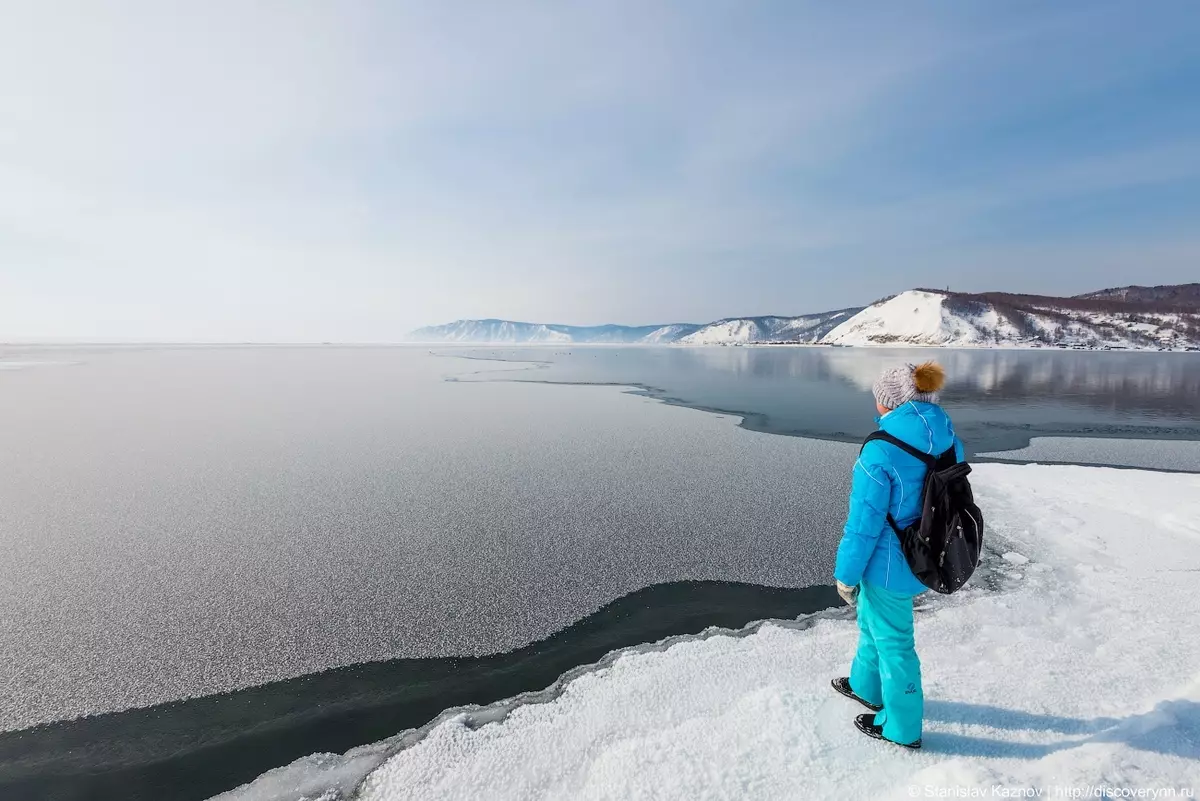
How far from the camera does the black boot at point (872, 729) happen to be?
2.76 meters

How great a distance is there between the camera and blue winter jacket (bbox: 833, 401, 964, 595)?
258 cm

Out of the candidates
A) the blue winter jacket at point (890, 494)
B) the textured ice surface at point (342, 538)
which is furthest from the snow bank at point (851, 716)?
the textured ice surface at point (342, 538)

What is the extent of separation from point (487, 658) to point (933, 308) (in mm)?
158382


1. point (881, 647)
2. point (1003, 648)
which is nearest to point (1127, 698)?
point (1003, 648)

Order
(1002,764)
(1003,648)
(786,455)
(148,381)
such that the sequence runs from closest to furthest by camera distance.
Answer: (1002,764), (1003,648), (786,455), (148,381)

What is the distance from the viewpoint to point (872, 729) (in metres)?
2.87

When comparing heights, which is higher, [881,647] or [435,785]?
[881,647]

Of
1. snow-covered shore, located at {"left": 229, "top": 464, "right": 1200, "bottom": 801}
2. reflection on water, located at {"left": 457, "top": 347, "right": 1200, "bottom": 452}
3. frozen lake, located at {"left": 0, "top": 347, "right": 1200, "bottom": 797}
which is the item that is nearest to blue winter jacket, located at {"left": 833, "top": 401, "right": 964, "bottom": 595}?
snow-covered shore, located at {"left": 229, "top": 464, "right": 1200, "bottom": 801}

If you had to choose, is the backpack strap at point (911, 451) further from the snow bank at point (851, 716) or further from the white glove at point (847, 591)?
the snow bank at point (851, 716)

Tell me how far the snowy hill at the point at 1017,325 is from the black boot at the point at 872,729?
13275cm

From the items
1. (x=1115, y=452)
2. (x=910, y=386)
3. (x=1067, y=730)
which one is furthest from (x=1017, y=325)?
(x=910, y=386)

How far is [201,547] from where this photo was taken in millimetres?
5750

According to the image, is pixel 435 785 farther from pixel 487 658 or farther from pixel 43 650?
pixel 43 650

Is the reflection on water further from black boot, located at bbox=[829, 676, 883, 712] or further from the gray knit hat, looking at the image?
the gray knit hat
